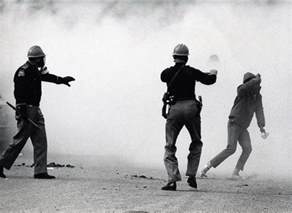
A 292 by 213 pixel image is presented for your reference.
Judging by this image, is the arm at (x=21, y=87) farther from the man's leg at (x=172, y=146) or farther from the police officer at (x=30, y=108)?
the man's leg at (x=172, y=146)

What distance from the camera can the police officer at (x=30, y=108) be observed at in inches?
394

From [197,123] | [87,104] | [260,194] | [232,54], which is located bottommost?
[260,194]

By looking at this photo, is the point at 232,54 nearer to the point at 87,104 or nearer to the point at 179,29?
the point at 179,29

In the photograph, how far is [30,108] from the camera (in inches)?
397

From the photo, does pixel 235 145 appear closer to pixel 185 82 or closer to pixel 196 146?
pixel 196 146

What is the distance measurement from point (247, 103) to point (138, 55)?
7450mm

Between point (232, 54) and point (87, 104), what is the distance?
401 cm

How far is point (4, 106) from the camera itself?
1453cm

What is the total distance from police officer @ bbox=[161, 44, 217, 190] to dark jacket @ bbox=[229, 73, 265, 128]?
2.66 m

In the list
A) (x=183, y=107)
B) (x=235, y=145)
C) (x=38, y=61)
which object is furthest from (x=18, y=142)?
(x=235, y=145)

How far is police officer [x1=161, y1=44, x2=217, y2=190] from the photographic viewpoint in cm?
893

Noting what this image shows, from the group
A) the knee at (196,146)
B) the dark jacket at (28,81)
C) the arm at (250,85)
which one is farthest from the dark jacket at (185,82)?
the arm at (250,85)

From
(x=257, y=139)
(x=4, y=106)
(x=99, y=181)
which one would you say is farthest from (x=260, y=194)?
(x=257, y=139)

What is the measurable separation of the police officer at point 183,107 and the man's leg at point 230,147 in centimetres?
233
